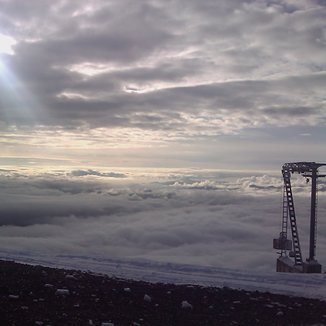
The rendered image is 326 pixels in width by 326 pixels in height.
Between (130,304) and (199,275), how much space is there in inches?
226

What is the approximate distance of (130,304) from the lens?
11.0 metres

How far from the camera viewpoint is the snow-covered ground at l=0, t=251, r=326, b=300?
1424cm

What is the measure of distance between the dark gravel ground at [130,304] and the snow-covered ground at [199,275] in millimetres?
1166

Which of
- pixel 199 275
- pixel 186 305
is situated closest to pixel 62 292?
pixel 186 305

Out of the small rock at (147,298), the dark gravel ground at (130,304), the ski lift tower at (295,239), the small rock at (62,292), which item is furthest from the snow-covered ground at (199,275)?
the ski lift tower at (295,239)

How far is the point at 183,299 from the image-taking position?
11.9m

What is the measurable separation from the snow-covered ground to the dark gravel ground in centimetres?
117

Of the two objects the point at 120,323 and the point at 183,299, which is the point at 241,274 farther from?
the point at 120,323

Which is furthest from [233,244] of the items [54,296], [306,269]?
[54,296]

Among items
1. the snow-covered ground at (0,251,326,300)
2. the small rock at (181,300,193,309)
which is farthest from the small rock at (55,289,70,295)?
the snow-covered ground at (0,251,326,300)

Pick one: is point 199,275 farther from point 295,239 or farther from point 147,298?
point 295,239

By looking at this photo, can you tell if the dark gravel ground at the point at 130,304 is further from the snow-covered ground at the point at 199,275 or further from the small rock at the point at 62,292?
the snow-covered ground at the point at 199,275

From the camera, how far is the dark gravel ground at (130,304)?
948 cm

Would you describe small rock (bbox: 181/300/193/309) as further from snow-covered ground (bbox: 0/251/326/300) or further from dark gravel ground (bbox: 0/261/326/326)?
snow-covered ground (bbox: 0/251/326/300)
